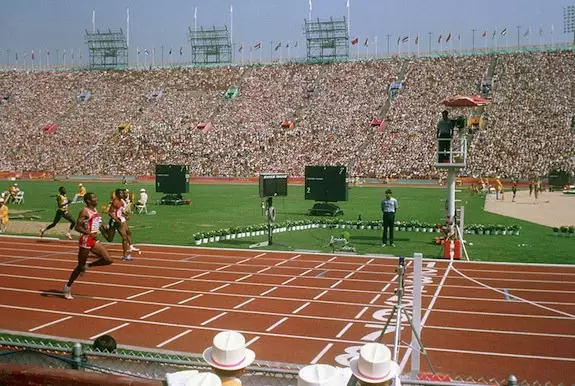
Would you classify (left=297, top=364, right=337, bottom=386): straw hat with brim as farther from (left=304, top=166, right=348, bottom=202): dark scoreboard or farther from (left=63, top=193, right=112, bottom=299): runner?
(left=304, top=166, right=348, bottom=202): dark scoreboard

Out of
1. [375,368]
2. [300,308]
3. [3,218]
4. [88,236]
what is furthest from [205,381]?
[3,218]

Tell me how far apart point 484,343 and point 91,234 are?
7173mm

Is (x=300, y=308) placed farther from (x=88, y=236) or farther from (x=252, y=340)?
(x=88, y=236)

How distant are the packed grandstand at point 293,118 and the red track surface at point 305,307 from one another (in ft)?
139

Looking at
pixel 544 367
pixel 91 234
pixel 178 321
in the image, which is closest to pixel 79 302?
pixel 91 234

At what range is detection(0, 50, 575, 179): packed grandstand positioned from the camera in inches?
2281

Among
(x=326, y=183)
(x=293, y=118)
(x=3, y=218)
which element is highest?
(x=293, y=118)

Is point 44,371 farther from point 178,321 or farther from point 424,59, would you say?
point 424,59

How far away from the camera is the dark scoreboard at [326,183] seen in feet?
86.6

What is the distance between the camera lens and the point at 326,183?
26.8 meters

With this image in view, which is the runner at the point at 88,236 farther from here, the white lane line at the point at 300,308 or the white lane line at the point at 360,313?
the white lane line at the point at 360,313

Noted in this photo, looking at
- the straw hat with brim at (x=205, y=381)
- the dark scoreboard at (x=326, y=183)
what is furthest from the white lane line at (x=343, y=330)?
the dark scoreboard at (x=326, y=183)

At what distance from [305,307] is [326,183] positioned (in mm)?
Answer: 15539

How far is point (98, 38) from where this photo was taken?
307ft
